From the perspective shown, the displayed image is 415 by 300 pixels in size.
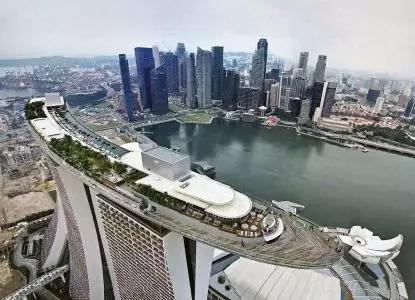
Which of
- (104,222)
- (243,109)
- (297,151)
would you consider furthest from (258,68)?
(104,222)

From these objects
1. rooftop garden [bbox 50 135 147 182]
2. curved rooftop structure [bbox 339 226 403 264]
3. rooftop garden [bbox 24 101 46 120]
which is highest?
rooftop garden [bbox 24 101 46 120]

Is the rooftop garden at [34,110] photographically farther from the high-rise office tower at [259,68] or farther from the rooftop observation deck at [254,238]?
the high-rise office tower at [259,68]

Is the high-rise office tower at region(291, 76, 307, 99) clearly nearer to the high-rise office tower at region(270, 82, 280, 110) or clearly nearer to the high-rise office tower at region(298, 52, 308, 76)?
the high-rise office tower at region(270, 82, 280, 110)

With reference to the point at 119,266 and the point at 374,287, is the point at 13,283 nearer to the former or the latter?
the point at 119,266

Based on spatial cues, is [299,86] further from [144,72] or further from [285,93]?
[144,72]

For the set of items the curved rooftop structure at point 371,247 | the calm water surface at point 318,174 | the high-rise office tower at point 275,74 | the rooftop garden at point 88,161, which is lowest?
the calm water surface at point 318,174

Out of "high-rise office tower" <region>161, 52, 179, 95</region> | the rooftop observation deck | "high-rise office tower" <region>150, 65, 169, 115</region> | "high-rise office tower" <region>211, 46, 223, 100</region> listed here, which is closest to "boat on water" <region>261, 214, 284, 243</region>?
the rooftop observation deck

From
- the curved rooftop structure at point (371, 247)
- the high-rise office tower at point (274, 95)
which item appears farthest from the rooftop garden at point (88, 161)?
the high-rise office tower at point (274, 95)
